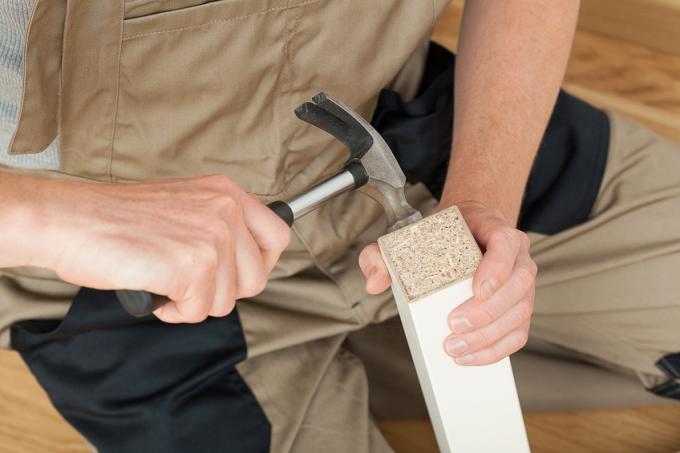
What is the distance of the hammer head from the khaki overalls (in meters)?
0.16

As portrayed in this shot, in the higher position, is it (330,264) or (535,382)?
(330,264)

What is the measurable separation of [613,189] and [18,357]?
2.71 feet

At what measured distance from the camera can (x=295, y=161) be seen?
2.86 feet

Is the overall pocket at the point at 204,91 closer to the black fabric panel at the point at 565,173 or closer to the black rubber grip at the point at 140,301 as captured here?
the black rubber grip at the point at 140,301

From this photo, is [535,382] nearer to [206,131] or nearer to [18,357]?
[206,131]

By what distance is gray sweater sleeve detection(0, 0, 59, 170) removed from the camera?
71 cm

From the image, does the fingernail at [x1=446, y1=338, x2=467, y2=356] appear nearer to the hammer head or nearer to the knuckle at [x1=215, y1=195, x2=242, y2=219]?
the hammer head

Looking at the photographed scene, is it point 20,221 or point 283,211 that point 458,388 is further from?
point 20,221

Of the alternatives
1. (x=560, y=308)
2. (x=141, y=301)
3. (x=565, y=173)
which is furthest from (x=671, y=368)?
(x=141, y=301)

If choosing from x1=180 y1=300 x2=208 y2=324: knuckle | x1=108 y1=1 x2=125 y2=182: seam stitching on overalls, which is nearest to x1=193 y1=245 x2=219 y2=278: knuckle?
x1=180 y1=300 x2=208 y2=324: knuckle

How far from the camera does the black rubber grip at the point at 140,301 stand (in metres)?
0.59

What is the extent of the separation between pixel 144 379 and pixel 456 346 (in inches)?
14.3

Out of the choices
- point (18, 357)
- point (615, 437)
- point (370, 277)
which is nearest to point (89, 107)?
point (370, 277)

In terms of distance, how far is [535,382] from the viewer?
1.09m
